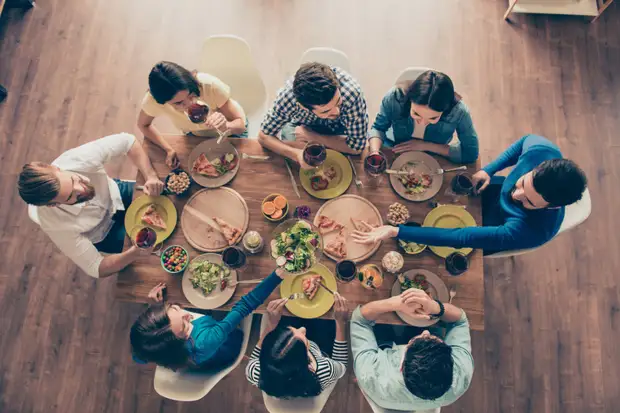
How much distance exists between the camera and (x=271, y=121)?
228 centimetres

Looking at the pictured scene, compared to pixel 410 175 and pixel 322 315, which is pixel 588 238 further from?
pixel 322 315

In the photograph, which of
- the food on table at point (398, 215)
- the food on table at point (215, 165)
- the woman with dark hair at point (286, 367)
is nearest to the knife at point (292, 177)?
the food on table at point (215, 165)

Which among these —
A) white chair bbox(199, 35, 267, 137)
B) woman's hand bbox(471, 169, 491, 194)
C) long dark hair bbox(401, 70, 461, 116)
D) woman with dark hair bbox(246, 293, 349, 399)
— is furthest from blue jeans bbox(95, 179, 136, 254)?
woman's hand bbox(471, 169, 491, 194)

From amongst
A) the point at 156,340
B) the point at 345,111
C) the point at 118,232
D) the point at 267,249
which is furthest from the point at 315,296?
the point at 118,232

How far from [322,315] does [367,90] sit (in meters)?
2.15

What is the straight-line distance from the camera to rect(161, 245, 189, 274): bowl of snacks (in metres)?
2.08

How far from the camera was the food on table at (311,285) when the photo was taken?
2.08m

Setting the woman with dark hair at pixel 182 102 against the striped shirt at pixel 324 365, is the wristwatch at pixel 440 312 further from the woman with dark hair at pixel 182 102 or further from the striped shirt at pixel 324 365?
the woman with dark hair at pixel 182 102

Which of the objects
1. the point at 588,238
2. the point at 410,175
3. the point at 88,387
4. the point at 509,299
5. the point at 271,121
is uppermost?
the point at 271,121

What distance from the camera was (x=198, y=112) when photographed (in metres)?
2.04

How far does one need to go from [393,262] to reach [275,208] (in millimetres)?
662

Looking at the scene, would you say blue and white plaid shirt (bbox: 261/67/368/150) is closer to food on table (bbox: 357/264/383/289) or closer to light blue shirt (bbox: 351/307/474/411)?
food on table (bbox: 357/264/383/289)

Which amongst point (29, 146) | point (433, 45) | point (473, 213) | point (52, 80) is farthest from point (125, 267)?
point (433, 45)

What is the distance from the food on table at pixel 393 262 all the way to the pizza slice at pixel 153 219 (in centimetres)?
116
